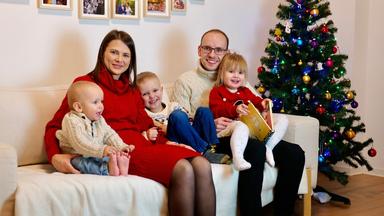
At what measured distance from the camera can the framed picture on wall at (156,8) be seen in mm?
3754

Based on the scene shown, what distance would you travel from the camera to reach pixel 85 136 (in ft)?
8.34

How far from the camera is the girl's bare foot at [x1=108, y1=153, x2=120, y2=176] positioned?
97.0 inches

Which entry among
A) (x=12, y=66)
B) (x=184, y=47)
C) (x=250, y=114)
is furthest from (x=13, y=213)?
(x=184, y=47)

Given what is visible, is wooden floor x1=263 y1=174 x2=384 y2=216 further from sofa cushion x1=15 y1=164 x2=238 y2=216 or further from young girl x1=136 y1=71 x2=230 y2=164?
sofa cushion x1=15 y1=164 x2=238 y2=216

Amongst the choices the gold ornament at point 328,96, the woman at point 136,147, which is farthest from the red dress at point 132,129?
the gold ornament at point 328,96

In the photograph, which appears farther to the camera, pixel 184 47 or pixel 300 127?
pixel 184 47

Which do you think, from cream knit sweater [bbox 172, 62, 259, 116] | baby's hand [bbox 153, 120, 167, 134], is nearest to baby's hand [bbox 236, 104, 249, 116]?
cream knit sweater [bbox 172, 62, 259, 116]

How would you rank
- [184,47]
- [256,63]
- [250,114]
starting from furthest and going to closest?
[256,63] → [184,47] → [250,114]

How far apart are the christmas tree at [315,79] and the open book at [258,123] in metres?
0.77

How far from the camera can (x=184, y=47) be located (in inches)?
161

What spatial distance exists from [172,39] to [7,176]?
2.05 meters

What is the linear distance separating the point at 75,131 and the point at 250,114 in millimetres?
987

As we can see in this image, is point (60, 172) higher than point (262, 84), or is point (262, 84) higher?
point (262, 84)

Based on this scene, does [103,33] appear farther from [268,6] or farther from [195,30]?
[268,6]
